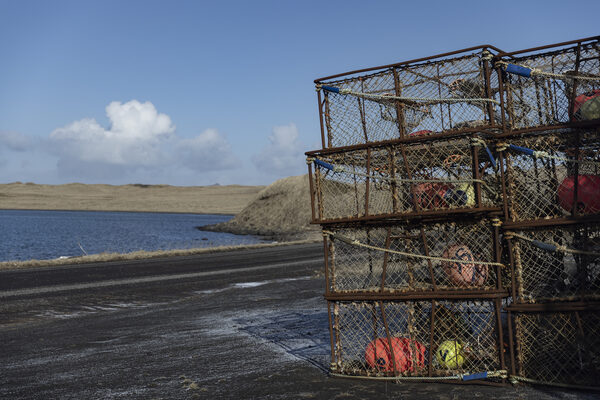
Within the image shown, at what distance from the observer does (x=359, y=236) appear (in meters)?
8.02

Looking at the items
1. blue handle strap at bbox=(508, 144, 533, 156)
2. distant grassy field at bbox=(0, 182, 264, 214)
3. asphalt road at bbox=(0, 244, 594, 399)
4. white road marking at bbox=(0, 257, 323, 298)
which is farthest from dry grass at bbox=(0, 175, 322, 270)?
blue handle strap at bbox=(508, 144, 533, 156)

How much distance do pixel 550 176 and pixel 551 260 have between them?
3.27 ft

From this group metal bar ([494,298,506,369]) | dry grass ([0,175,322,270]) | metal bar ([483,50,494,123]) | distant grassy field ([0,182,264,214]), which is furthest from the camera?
distant grassy field ([0,182,264,214])

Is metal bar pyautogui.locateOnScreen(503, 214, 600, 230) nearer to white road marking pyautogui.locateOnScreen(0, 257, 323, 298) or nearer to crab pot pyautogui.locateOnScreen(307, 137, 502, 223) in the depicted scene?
crab pot pyautogui.locateOnScreen(307, 137, 502, 223)

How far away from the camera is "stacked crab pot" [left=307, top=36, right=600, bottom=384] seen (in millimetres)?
6582

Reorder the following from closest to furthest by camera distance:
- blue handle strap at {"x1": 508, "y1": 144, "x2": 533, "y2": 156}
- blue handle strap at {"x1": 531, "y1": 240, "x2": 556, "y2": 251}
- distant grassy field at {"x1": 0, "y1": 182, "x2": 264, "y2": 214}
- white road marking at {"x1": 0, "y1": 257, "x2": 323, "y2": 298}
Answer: blue handle strap at {"x1": 531, "y1": 240, "x2": 556, "y2": 251}, blue handle strap at {"x1": 508, "y1": 144, "x2": 533, "y2": 156}, white road marking at {"x1": 0, "y1": 257, "x2": 323, "y2": 298}, distant grassy field at {"x1": 0, "y1": 182, "x2": 264, "y2": 214}

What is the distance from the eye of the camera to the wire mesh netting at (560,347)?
639cm

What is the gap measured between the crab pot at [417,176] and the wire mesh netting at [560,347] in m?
1.41

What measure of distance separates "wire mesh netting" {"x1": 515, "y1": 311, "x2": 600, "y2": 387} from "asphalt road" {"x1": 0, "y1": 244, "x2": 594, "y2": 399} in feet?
0.96

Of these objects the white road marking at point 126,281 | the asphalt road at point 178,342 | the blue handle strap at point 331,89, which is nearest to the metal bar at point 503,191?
the asphalt road at point 178,342

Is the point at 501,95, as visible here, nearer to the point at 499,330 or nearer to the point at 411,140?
the point at 411,140

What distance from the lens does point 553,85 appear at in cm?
700

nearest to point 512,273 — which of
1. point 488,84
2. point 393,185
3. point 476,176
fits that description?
point 476,176

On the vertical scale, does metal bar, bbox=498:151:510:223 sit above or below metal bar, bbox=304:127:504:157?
below
